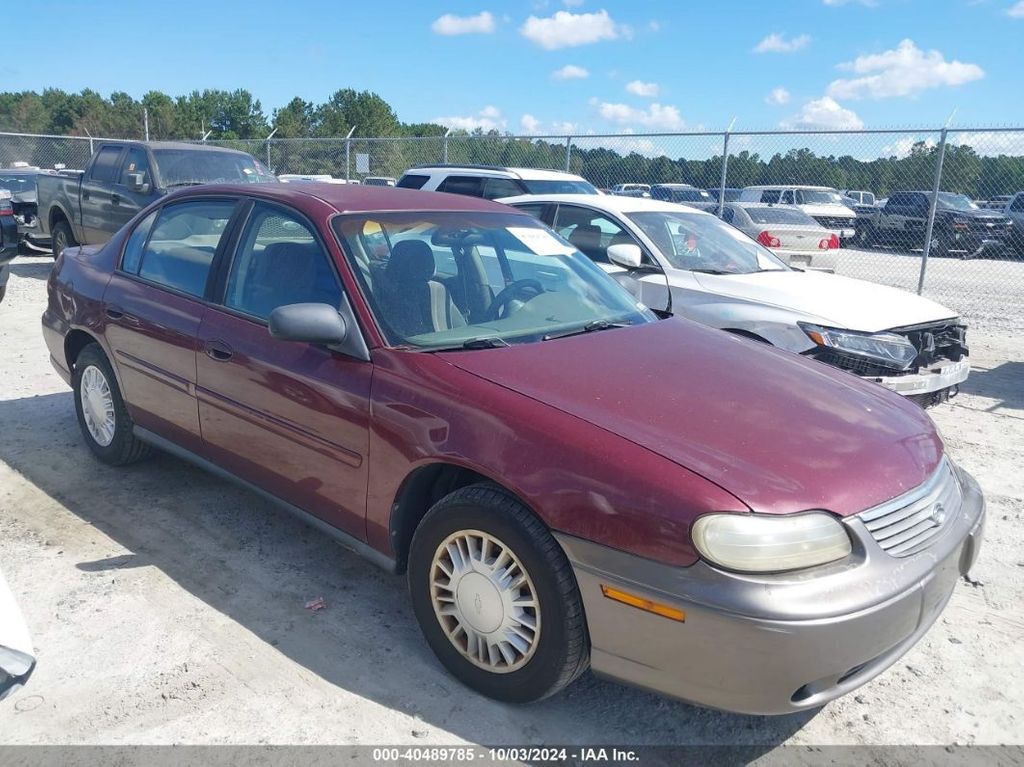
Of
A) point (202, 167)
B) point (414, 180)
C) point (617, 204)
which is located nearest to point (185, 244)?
point (617, 204)

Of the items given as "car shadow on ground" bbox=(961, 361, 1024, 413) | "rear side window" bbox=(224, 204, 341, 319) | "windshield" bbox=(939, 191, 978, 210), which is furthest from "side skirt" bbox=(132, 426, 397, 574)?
"windshield" bbox=(939, 191, 978, 210)

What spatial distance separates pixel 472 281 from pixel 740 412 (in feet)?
4.50

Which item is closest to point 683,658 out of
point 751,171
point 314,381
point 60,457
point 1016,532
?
point 314,381

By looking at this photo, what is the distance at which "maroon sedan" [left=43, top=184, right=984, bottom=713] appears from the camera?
2.28m

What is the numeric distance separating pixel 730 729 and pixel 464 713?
91cm

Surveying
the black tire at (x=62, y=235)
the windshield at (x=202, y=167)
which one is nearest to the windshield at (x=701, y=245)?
the windshield at (x=202, y=167)

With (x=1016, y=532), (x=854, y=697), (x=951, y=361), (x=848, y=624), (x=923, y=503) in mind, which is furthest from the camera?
(x=951, y=361)

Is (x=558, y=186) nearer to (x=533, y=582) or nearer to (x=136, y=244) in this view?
(x=136, y=244)

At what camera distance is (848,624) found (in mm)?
2246

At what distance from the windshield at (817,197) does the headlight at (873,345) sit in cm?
1949

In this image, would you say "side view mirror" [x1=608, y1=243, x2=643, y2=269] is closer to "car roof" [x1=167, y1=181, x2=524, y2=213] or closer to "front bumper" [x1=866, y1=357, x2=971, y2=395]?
"front bumper" [x1=866, y1=357, x2=971, y2=395]

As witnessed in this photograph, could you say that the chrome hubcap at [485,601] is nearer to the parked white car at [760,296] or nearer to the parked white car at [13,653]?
the parked white car at [13,653]

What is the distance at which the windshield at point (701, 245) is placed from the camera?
6316 millimetres

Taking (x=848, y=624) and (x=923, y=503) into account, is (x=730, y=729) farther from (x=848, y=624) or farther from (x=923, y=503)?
(x=923, y=503)
